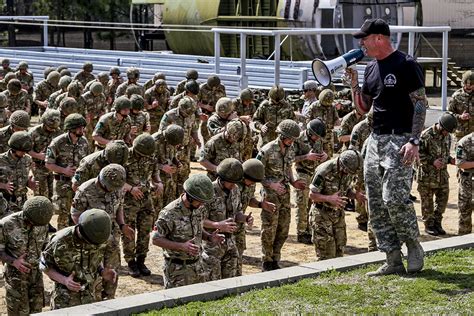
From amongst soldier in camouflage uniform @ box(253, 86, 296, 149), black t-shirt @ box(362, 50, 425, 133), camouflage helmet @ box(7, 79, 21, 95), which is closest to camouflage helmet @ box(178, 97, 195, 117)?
soldier in camouflage uniform @ box(253, 86, 296, 149)

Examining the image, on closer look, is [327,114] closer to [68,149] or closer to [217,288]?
[68,149]

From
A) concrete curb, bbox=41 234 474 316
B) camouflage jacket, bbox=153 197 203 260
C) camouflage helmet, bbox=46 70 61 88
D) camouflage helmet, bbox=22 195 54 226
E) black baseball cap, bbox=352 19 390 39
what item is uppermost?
black baseball cap, bbox=352 19 390 39

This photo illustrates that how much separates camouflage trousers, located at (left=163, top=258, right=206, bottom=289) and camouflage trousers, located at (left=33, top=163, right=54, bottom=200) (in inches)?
235

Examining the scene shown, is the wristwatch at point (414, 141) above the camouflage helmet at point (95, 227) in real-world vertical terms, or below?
above

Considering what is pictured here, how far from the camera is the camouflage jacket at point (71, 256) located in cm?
955

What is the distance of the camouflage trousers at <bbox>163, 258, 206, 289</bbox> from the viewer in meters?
10.4

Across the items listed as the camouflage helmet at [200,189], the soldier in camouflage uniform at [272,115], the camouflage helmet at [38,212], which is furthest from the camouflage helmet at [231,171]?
the soldier in camouflage uniform at [272,115]

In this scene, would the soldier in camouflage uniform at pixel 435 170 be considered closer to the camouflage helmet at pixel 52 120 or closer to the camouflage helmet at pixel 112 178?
the camouflage helmet at pixel 52 120

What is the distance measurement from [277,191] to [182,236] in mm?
3372

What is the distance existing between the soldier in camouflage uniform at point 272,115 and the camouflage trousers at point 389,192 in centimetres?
886

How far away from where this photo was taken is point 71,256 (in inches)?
377

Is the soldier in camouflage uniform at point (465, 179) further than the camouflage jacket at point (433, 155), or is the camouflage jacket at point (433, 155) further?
the camouflage jacket at point (433, 155)

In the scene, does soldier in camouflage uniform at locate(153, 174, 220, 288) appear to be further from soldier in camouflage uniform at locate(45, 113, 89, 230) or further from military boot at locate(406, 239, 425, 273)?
soldier in camouflage uniform at locate(45, 113, 89, 230)

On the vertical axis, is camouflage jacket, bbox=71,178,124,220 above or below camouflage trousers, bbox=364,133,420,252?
below
